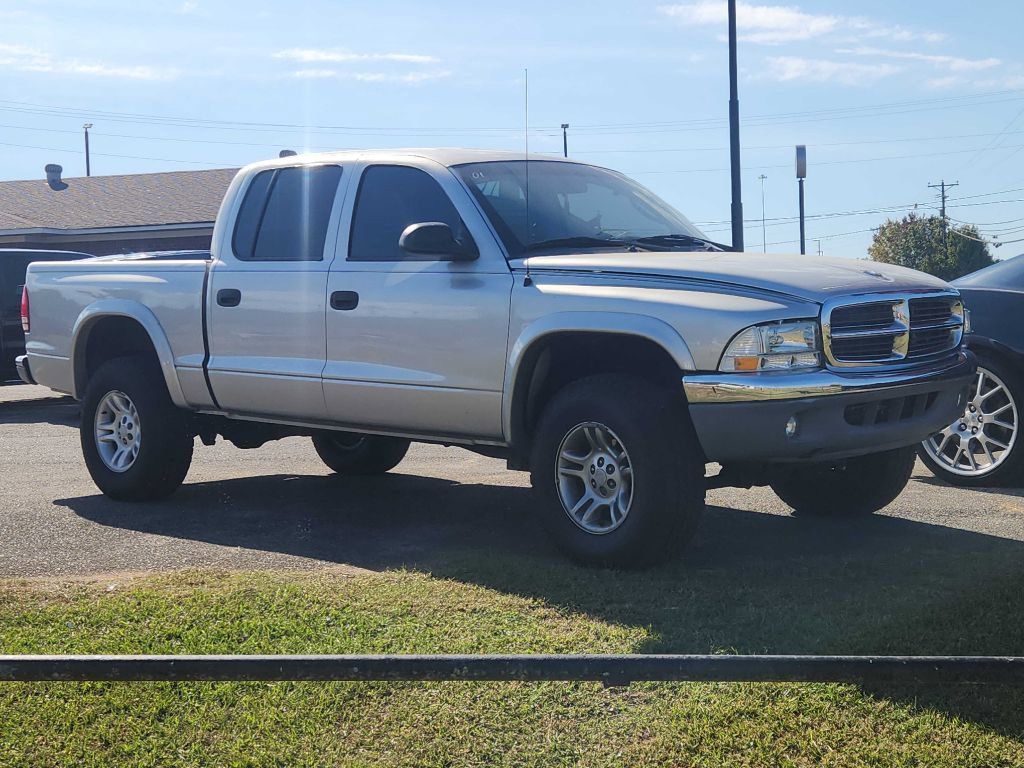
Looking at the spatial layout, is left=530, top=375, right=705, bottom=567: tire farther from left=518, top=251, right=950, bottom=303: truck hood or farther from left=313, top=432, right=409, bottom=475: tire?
left=313, top=432, right=409, bottom=475: tire

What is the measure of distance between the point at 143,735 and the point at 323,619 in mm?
1110

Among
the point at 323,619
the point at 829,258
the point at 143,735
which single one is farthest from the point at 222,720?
the point at 829,258

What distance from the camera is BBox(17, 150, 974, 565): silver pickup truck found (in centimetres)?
541

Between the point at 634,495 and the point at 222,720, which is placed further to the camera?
the point at 634,495

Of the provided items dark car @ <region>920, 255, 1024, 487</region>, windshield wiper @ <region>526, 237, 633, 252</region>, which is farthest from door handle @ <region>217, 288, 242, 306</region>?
dark car @ <region>920, 255, 1024, 487</region>

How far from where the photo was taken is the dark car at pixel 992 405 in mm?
7676

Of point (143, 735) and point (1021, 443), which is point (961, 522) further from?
point (143, 735)

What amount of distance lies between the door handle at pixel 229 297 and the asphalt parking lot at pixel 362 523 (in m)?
1.27

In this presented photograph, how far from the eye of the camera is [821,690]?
160 inches

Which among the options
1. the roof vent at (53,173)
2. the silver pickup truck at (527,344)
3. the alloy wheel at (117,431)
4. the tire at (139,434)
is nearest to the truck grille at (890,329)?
the silver pickup truck at (527,344)

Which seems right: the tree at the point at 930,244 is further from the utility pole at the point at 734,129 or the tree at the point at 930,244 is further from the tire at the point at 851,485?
the tire at the point at 851,485

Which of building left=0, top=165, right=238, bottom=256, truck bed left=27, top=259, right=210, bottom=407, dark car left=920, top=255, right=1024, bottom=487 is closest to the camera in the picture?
truck bed left=27, top=259, right=210, bottom=407

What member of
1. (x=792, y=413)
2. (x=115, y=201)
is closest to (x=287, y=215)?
(x=792, y=413)

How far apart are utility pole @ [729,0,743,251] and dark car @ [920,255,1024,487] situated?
11027mm
